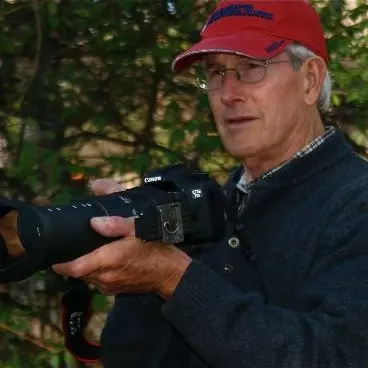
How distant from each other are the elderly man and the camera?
31mm

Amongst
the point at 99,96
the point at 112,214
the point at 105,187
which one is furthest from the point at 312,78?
the point at 99,96

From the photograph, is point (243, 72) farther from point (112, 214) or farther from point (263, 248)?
point (112, 214)

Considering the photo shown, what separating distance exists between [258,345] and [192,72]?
72.6 inches

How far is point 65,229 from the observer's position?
154cm

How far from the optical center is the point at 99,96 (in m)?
3.28

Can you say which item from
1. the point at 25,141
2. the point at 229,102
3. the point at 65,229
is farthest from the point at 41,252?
the point at 25,141

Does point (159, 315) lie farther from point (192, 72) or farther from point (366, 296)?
point (192, 72)

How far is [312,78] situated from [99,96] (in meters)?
1.33

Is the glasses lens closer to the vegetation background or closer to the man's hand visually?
the man's hand

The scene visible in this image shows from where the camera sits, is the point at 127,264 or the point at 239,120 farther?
the point at 239,120

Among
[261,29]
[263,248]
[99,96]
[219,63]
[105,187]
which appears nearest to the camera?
[105,187]

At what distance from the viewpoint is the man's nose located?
2090 millimetres

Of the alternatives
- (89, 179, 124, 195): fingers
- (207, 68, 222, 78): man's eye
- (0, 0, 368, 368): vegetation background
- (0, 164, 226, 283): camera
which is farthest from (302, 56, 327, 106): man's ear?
(0, 0, 368, 368): vegetation background

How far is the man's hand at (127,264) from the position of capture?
1548 millimetres
